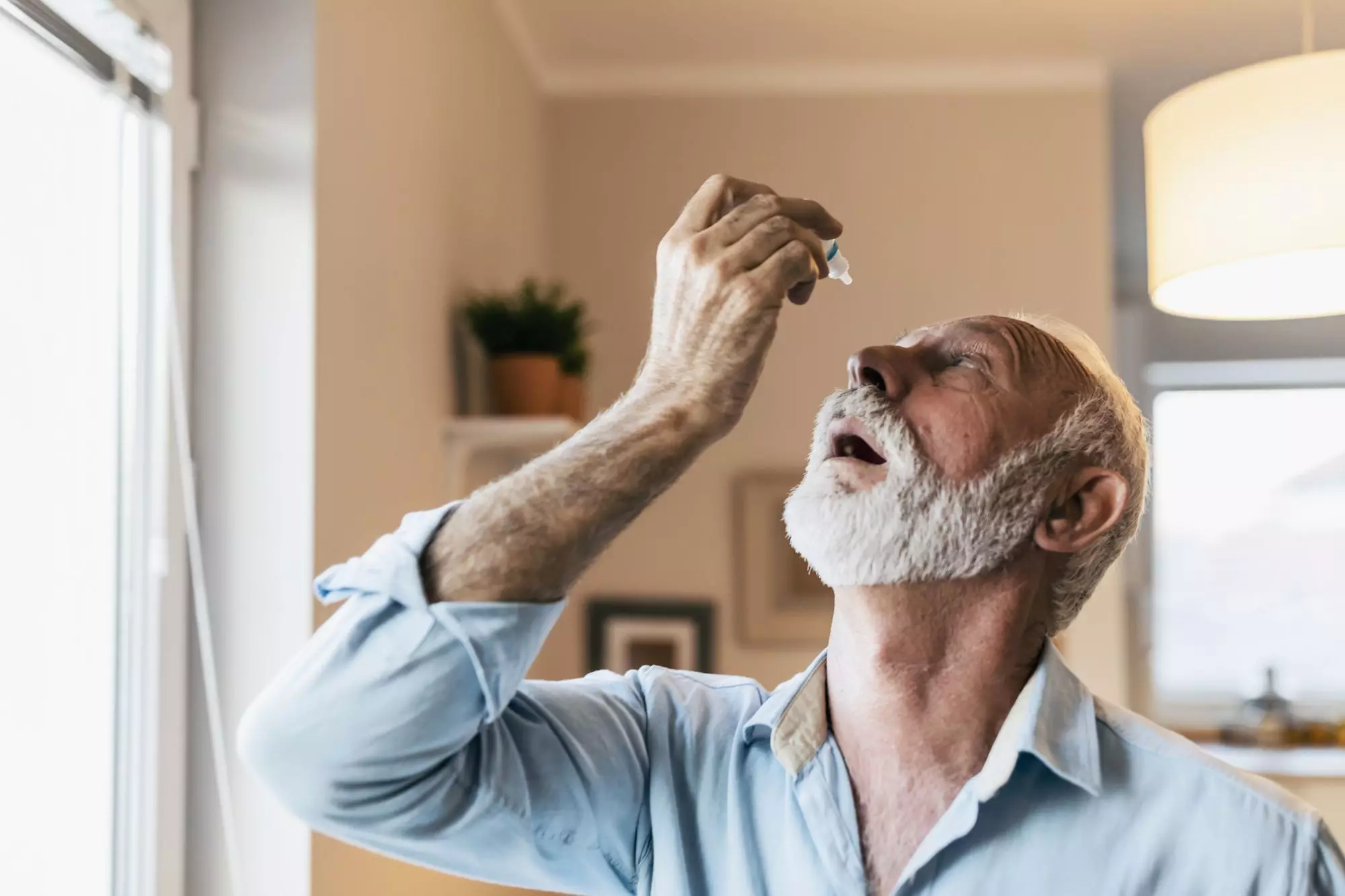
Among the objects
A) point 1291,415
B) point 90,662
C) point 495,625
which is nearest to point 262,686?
point 90,662

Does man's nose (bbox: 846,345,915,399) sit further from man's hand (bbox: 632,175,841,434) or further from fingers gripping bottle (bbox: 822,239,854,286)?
man's hand (bbox: 632,175,841,434)

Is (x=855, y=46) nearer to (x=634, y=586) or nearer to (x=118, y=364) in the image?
(x=634, y=586)

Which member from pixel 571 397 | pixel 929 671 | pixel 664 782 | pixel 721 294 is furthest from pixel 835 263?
pixel 571 397

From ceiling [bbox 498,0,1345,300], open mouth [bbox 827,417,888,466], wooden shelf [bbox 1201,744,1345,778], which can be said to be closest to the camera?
open mouth [bbox 827,417,888,466]

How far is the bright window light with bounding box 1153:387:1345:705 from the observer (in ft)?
14.0

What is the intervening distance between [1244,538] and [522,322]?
3266mm

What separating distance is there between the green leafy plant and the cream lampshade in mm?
1068

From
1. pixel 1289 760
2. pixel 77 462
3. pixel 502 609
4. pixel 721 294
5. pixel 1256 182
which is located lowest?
pixel 1289 760

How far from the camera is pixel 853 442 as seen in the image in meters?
1.03

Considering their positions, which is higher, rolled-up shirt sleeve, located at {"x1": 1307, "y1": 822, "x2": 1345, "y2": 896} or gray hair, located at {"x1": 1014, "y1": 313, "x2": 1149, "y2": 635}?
gray hair, located at {"x1": 1014, "y1": 313, "x2": 1149, "y2": 635}

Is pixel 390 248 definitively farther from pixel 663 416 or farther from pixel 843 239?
pixel 843 239

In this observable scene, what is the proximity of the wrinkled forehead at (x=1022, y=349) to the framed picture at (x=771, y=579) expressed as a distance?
184cm

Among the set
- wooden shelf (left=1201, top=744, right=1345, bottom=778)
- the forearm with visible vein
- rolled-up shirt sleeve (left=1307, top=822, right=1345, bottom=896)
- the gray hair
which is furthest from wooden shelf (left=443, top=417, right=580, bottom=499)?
wooden shelf (left=1201, top=744, right=1345, bottom=778)

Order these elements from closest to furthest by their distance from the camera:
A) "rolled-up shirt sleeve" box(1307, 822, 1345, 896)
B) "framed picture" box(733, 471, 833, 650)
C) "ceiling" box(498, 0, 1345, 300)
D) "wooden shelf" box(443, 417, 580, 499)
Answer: "rolled-up shirt sleeve" box(1307, 822, 1345, 896) < "wooden shelf" box(443, 417, 580, 499) < "ceiling" box(498, 0, 1345, 300) < "framed picture" box(733, 471, 833, 650)
